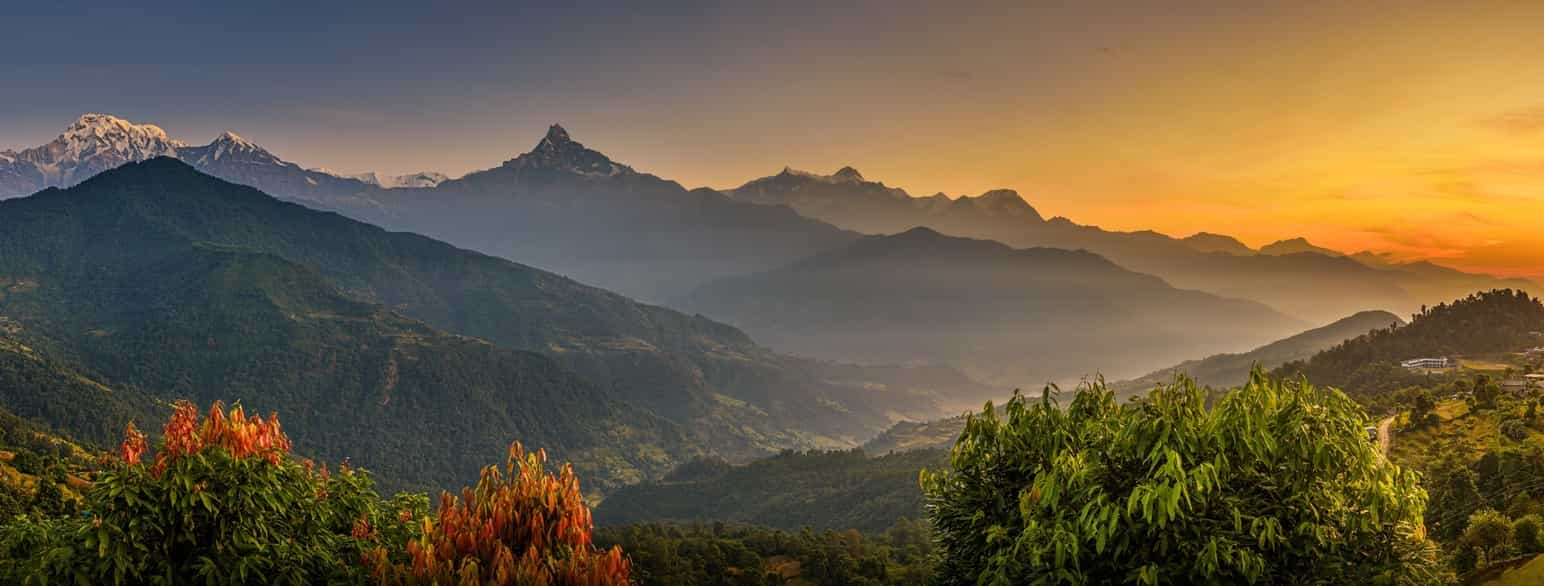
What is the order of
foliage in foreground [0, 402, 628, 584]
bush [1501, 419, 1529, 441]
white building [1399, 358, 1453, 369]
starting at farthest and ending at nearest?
white building [1399, 358, 1453, 369], bush [1501, 419, 1529, 441], foliage in foreground [0, 402, 628, 584]

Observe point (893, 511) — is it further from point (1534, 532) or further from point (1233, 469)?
point (1233, 469)

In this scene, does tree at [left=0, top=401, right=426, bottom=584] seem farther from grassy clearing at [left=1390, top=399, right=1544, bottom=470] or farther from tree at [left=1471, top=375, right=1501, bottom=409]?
tree at [left=1471, top=375, right=1501, bottom=409]

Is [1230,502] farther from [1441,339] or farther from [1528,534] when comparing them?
[1441,339]

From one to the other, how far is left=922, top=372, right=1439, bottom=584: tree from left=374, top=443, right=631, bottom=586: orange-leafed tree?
→ 778 cm

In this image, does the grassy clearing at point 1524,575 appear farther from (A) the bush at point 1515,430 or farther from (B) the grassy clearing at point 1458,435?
(A) the bush at point 1515,430

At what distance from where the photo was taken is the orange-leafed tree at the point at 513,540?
38.9ft

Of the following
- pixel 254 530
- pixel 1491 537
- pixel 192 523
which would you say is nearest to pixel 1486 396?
pixel 1491 537

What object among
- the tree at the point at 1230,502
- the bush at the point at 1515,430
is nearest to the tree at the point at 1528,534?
the tree at the point at 1230,502

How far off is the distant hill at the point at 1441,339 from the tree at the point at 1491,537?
5075 inches

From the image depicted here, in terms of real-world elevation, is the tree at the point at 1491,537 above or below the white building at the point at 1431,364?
below

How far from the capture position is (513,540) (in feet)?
41.9

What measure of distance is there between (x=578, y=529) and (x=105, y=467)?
9.98m

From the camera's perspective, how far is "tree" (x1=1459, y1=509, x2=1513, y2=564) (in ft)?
89.1

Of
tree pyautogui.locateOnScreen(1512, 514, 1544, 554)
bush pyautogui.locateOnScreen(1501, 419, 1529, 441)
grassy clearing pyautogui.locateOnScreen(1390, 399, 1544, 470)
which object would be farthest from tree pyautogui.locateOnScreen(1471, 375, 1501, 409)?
tree pyautogui.locateOnScreen(1512, 514, 1544, 554)
